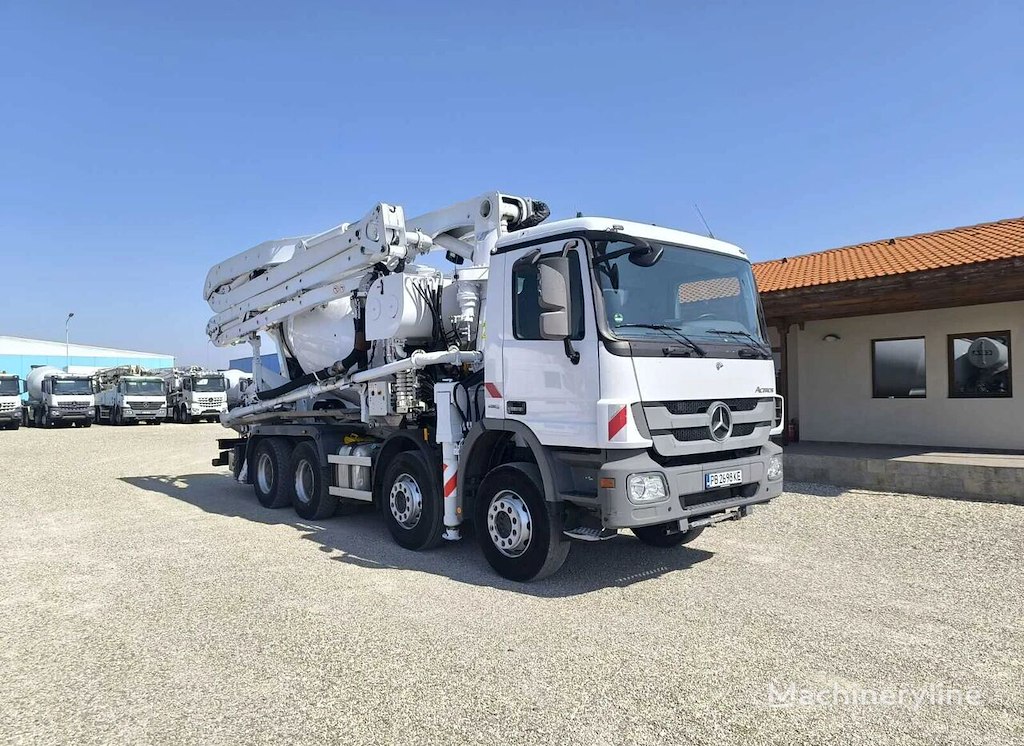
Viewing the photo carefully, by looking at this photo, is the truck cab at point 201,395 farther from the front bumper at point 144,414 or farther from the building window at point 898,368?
the building window at point 898,368

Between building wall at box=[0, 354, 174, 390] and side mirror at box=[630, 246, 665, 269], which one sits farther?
building wall at box=[0, 354, 174, 390]

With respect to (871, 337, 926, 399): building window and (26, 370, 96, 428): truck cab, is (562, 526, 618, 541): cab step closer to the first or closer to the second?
(871, 337, 926, 399): building window

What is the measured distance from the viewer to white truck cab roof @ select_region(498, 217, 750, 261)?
5438 mm

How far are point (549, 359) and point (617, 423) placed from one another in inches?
31.6

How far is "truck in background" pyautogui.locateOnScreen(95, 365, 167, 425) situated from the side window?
32.1 m

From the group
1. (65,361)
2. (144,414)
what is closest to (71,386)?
(144,414)

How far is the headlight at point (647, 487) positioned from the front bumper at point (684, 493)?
0.03 m

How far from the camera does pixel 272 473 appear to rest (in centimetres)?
995

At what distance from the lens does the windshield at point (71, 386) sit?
32.1 meters

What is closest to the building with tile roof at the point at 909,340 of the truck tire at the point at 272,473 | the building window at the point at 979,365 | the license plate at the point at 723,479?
the building window at the point at 979,365

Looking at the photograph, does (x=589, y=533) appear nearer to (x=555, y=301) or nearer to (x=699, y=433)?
(x=699, y=433)

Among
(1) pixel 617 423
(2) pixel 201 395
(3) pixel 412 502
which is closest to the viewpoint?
(1) pixel 617 423

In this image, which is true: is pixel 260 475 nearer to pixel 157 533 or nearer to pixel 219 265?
pixel 157 533

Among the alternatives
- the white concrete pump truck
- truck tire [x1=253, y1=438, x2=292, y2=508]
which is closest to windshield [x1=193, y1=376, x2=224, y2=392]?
truck tire [x1=253, y1=438, x2=292, y2=508]
